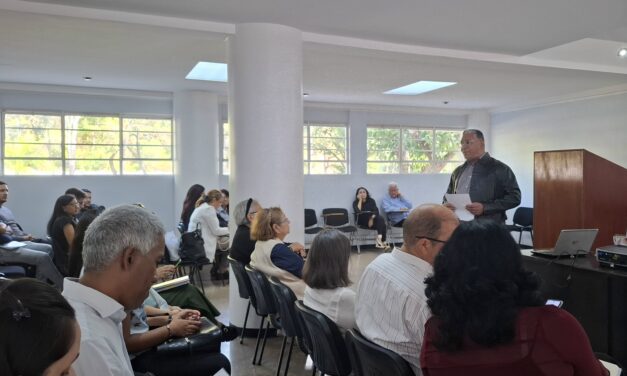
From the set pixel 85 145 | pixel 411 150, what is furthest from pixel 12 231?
pixel 411 150

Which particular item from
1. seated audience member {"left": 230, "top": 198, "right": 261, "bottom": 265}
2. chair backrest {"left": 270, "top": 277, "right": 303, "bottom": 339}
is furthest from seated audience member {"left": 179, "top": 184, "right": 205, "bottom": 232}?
chair backrest {"left": 270, "top": 277, "right": 303, "bottom": 339}

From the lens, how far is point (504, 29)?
471cm

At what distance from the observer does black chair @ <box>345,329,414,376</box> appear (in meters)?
1.66

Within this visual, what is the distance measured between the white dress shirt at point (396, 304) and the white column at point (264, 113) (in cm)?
252

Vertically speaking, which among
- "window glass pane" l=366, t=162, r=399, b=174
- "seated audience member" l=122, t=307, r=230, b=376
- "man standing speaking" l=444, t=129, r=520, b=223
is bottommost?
"seated audience member" l=122, t=307, r=230, b=376

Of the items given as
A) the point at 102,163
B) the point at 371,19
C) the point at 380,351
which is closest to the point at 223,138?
the point at 102,163

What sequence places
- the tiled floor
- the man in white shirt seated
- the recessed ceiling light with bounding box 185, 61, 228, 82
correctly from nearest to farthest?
the man in white shirt seated
the tiled floor
the recessed ceiling light with bounding box 185, 61, 228, 82

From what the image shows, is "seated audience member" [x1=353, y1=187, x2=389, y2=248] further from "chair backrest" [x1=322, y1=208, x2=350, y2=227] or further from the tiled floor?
the tiled floor

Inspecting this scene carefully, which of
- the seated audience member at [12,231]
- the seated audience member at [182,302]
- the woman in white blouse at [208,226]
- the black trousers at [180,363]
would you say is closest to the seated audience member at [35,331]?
the black trousers at [180,363]

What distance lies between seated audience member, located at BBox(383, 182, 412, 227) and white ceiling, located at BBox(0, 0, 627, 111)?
2823 millimetres

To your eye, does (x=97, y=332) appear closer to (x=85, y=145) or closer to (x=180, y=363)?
(x=180, y=363)

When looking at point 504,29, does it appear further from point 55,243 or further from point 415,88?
point 55,243

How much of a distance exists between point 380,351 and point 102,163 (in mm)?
7971

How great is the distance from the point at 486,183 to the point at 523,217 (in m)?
6.59
